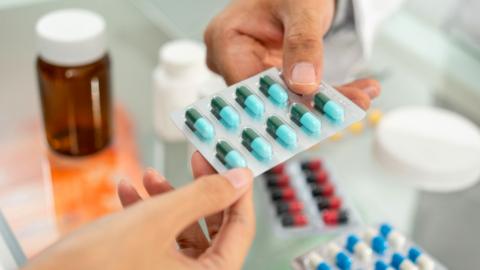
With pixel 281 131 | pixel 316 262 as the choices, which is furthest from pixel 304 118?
pixel 316 262

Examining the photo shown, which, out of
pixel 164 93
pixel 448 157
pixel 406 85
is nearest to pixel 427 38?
pixel 406 85

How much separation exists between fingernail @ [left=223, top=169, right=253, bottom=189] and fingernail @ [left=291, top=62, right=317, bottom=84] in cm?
9

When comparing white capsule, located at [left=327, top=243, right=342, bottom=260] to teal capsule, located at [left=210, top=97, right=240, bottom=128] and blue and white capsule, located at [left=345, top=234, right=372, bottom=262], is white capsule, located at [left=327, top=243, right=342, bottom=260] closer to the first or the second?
blue and white capsule, located at [left=345, top=234, right=372, bottom=262]

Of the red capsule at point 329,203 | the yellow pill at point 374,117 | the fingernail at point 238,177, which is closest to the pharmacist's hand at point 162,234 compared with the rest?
the fingernail at point 238,177

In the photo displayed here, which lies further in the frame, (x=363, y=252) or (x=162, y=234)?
(x=363, y=252)

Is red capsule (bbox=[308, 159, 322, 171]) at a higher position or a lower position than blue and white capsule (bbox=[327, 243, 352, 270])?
lower

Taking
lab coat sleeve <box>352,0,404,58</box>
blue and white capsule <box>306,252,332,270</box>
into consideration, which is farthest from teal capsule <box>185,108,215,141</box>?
lab coat sleeve <box>352,0,404,58</box>

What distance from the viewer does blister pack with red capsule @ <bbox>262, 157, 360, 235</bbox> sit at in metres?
0.57

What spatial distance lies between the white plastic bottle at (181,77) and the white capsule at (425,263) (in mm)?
247

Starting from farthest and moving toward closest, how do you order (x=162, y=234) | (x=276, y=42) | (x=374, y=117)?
(x=374, y=117) < (x=276, y=42) < (x=162, y=234)

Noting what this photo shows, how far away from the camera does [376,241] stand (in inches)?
20.3

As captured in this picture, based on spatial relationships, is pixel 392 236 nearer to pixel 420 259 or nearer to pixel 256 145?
pixel 420 259

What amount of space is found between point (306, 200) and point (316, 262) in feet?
0.33

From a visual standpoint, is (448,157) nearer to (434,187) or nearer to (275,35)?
(434,187)
